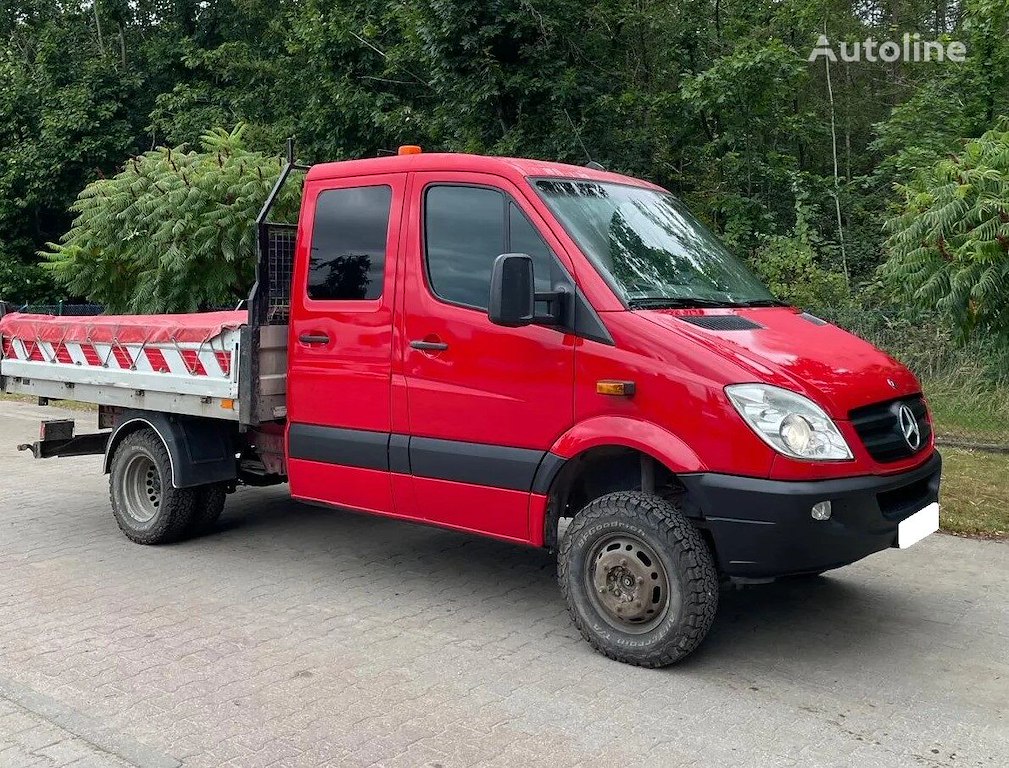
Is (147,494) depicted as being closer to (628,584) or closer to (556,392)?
(556,392)

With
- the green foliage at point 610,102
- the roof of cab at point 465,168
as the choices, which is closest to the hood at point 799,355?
the roof of cab at point 465,168

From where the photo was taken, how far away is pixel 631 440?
4621mm

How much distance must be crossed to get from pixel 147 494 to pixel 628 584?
3.91 metres

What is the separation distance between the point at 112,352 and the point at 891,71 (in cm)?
1761

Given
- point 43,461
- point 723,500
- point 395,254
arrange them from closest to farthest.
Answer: point 723,500
point 395,254
point 43,461

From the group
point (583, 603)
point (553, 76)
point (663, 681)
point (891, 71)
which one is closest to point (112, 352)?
point (583, 603)

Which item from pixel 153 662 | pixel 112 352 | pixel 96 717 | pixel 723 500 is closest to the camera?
pixel 96 717

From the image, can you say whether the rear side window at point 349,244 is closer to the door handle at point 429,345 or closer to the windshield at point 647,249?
the door handle at point 429,345

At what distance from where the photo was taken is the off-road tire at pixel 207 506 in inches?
274

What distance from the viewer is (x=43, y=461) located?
10352 mm

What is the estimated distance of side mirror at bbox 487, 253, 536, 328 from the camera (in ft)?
15.3

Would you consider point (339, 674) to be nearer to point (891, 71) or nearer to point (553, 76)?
point (553, 76)

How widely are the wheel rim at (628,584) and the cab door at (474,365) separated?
487mm

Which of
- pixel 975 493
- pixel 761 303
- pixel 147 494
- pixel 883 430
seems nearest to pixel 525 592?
pixel 761 303
